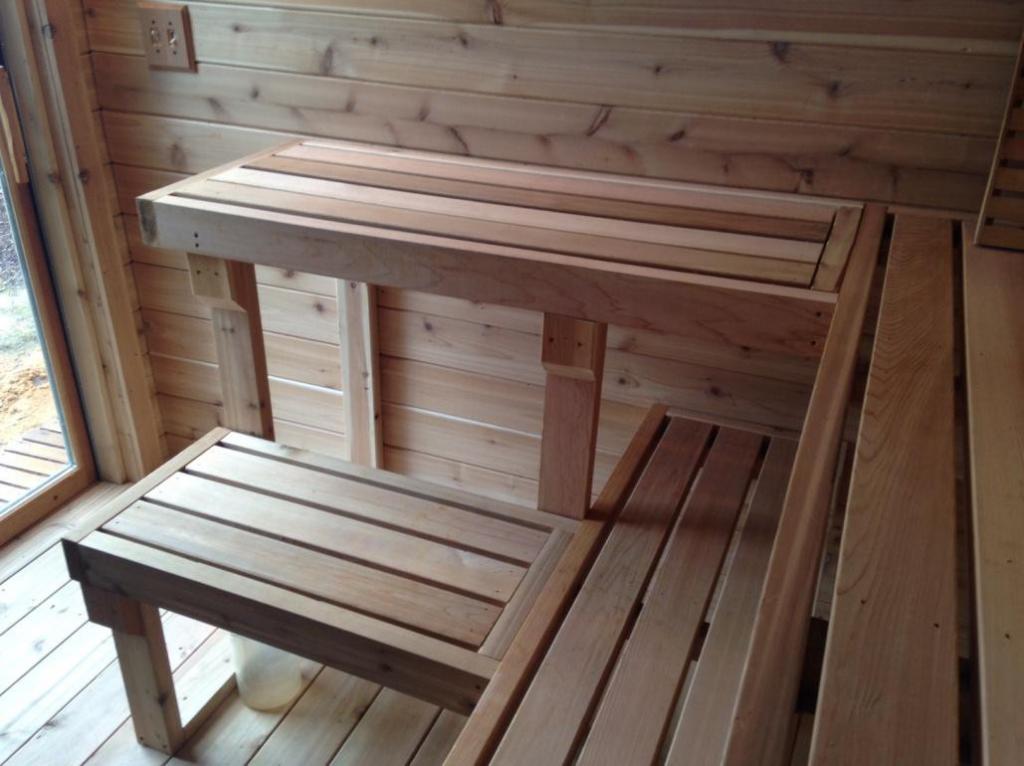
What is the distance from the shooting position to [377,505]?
1.53 m

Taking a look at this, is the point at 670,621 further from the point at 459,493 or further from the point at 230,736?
the point at 230,736

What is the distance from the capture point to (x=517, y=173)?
1.55 meters

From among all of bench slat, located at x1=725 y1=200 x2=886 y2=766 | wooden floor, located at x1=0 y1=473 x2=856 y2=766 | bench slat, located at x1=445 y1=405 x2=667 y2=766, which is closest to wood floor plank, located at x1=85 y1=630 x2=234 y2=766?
wooden floor, located at x1=0 y1=473 x2=856 y2=766

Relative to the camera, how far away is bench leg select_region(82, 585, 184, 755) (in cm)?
150

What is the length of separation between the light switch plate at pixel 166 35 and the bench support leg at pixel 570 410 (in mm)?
1068

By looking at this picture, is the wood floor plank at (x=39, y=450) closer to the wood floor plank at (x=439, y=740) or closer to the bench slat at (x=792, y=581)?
the wood floor plank at (x=439, y=740)

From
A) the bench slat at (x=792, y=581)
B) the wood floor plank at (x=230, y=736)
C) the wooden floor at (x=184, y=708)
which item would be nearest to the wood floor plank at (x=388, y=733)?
the wooden floor at (x=184, y=708)

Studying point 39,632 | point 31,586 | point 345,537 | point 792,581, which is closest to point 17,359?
point 31,586

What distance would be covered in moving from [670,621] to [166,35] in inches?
60.2

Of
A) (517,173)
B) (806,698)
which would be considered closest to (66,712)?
(517,173)

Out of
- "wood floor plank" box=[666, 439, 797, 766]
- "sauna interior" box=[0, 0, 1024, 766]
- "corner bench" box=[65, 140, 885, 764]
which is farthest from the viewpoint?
"corner bench" box=[65, 140, 885, 764]

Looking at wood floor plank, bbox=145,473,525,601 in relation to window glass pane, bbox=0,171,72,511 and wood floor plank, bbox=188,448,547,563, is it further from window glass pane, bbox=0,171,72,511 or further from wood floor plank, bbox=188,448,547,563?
window glass pane, bbox=0,171,72,511

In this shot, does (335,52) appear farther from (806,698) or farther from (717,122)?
(806,698)

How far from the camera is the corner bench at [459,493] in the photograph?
112 cm
